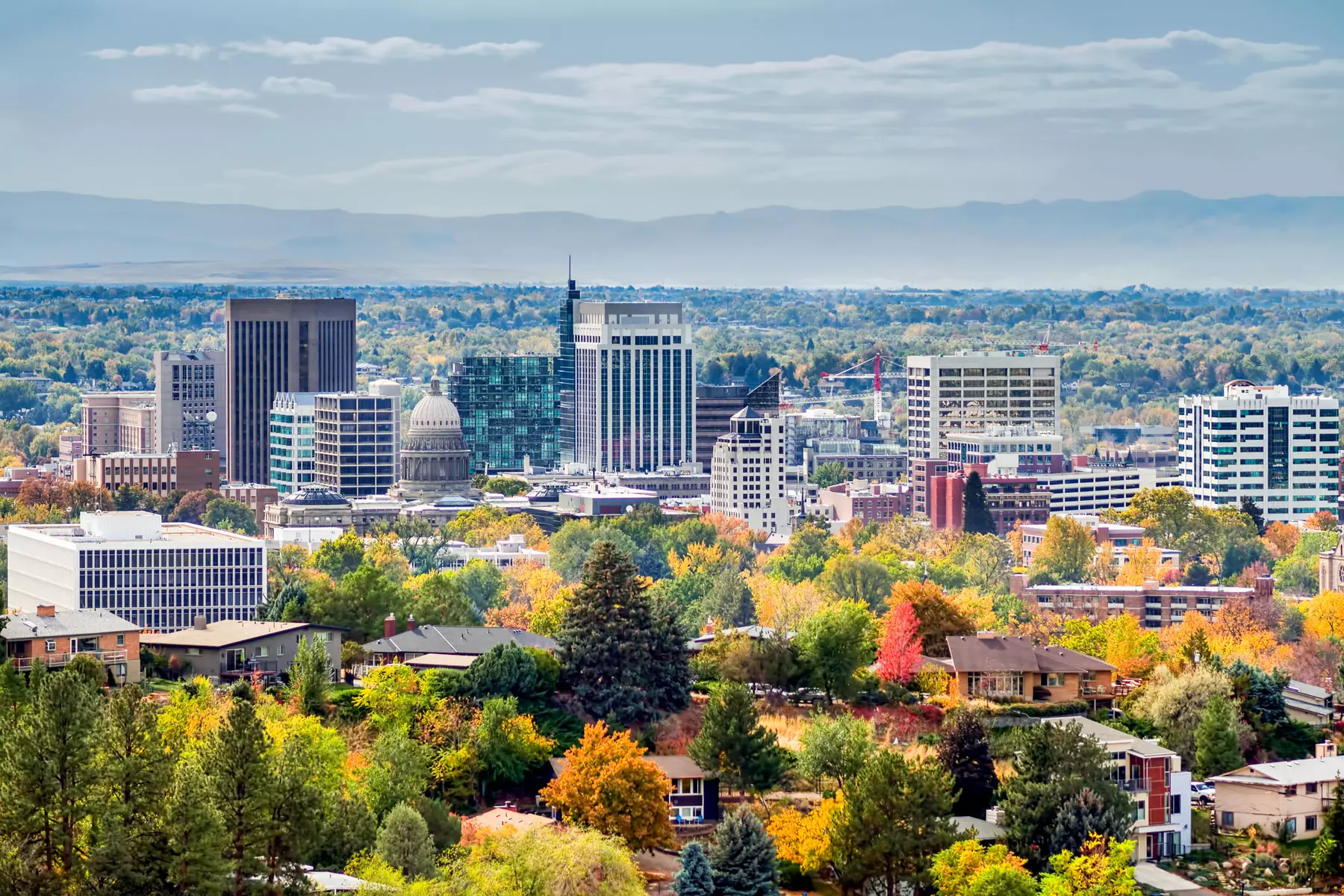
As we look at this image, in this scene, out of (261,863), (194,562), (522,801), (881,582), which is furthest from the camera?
(881,582)

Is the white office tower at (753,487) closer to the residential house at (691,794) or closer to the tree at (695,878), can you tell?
the residential house at (691,794)

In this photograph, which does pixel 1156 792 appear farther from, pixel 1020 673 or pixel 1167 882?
pixel 1020 673

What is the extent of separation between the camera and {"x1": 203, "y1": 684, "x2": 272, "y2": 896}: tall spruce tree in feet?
237

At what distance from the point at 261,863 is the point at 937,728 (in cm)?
2397

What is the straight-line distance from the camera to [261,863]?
72688mm

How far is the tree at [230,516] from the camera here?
175m

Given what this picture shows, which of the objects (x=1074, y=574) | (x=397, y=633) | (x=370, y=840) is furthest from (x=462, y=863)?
(x=1074, y=574)

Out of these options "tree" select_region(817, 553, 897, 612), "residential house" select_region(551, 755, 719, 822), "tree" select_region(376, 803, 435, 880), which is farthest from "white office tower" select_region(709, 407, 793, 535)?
"tree" select_region(376, 803, 435, 880)

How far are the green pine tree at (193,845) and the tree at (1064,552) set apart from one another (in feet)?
305

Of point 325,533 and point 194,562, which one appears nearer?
point 194,562

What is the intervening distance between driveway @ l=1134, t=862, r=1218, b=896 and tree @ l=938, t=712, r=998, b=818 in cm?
429

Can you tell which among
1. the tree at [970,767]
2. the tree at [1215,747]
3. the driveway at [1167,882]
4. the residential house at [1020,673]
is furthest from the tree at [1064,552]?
the driveway at [1167,882]

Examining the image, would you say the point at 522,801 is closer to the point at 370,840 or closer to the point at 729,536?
the point at 370,840

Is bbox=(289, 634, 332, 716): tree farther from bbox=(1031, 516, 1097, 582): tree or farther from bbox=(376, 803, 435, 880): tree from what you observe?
bbox=(1031, 516, 1097, 582): tree
